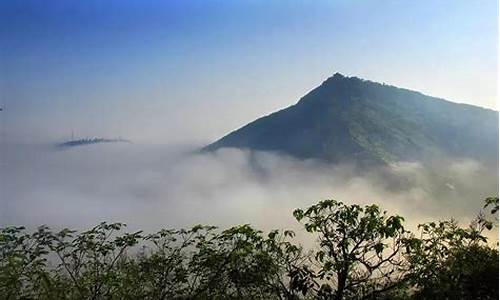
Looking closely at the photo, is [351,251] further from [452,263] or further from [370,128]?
[370,128]

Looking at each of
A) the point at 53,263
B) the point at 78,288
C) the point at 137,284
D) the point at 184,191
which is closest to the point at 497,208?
the point at 137,284

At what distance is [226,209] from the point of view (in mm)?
4473

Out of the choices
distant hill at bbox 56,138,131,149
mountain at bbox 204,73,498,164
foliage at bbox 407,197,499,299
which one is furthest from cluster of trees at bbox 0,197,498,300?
mountain at bbox 204,73,498,164

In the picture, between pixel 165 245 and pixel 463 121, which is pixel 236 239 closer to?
pixel 165 245

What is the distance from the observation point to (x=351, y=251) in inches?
111

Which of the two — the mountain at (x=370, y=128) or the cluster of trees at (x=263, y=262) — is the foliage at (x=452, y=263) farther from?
the mountain at (x=370, y=128)

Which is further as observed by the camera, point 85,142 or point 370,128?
point 370,128

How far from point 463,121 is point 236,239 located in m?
4.81

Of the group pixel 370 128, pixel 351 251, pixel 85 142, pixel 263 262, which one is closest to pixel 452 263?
pixel 351 251

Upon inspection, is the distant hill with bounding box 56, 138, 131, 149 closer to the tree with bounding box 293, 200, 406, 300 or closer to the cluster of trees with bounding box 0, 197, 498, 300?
the cluster of trees with bounding box 0, 197, 498, 300

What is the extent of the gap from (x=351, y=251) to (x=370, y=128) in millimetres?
4123

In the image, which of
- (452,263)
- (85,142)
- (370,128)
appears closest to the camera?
(452,263)

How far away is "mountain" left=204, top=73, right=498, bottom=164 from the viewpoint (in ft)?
20.2

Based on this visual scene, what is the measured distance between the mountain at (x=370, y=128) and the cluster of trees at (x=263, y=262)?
9.24 feet
